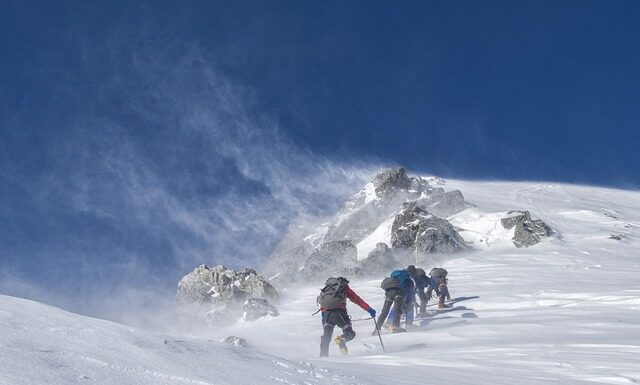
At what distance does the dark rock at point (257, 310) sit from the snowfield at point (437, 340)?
0.43 meters

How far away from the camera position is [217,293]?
30391 mm

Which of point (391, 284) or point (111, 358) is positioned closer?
point (111, 358)

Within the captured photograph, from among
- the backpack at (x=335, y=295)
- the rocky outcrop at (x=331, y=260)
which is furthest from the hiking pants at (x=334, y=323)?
the rocky outcrop at (x=331, y=260)

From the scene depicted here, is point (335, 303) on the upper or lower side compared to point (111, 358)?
upper

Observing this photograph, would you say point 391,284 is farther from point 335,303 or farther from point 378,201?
point 378,201

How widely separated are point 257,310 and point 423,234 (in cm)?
1360

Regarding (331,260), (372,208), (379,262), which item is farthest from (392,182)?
(379,262)

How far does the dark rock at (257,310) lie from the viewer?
81.8 feet

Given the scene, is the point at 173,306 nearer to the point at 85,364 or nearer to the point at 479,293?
the point at 479,293

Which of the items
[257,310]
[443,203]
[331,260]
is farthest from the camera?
[443,203]

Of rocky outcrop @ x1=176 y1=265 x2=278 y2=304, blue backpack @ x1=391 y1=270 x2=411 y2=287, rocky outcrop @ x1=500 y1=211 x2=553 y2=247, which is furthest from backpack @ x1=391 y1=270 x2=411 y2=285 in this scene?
rocky outcrop @ x1=500 y1=211 x2=553 y2=247

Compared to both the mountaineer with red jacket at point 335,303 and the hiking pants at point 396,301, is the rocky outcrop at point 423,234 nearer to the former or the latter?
the hiking pants at point 396,301

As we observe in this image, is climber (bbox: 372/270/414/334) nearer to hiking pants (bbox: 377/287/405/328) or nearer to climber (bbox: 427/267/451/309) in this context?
hiking pants (bbox: 377/287/405/328)

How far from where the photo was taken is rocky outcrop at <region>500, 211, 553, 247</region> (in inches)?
1412
